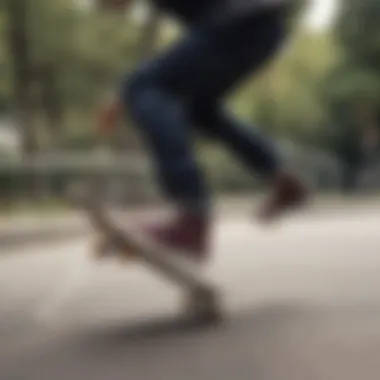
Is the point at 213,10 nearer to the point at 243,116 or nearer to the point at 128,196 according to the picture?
the point at 243,116

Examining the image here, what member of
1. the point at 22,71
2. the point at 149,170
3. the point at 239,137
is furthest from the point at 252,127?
the point at 22,71

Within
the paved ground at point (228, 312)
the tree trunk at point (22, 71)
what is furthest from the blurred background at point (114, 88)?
the paved ground at point (228, 312)

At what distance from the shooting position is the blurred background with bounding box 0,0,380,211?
→ 1.17 m

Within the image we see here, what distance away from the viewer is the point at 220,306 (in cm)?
121

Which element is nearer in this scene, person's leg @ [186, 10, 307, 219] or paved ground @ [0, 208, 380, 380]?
paved ground @ [0, 208, 380, 380]

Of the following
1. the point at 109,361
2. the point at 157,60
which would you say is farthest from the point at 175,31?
the point at 109,361

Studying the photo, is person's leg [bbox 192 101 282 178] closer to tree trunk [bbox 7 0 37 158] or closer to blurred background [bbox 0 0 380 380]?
blurred background [bbox 0 0 380 380]

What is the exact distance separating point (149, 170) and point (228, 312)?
20 centimetres

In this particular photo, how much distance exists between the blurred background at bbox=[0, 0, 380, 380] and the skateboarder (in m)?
0.02

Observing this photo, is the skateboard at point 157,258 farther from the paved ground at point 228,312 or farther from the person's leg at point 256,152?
the person's leg at point 256,152

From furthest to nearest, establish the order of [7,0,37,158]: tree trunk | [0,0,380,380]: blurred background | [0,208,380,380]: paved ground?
[7,0,37,158]: tree trunk → [0,0,380,380]: blurred background → [0,208,380,380]: paved ground

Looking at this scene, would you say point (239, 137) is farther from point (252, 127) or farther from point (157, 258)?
point (157, 258)

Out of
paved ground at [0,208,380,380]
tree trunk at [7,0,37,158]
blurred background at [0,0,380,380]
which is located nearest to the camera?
paved ground at [0,208,380,380]

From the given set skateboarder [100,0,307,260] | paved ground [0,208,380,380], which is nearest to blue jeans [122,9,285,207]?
skateboarder [100,0,307,260]
